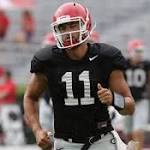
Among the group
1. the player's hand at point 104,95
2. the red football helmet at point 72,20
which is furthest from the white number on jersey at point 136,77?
the player's hand at point 104,95

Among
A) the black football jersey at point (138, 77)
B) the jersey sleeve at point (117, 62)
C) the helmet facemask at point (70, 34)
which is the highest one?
the helmet facemask at point (70, 34)

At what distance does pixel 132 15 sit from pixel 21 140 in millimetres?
4504

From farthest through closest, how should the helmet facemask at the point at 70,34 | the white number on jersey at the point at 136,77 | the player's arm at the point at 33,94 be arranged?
the white number on jersey at the point at 136,77
the player's arm at the point at 33,94
the helmet facemask at the point at 70,34

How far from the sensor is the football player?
4.72 meters

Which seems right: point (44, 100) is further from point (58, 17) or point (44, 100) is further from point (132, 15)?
point (132, 15)

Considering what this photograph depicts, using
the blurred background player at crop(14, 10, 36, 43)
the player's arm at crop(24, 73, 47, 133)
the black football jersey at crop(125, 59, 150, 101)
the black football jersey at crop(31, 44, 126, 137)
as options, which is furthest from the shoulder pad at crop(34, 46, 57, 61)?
the blurred background player at crop(14, 10, 36, 43)

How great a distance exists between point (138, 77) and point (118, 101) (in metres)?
4.77

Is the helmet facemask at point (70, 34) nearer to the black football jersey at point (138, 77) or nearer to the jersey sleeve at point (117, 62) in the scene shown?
the jersey sleeve at point (117, 62)

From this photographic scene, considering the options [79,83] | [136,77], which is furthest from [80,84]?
[136,77]

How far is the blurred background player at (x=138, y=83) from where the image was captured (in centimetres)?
926

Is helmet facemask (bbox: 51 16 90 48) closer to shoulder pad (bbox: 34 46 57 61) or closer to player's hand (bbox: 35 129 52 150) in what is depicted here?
shoulder pad (bbox: 34 46 57 61)

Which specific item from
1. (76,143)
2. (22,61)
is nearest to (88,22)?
(76,143)

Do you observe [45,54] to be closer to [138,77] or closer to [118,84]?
[118,84]

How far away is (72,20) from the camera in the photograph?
4680 mm
